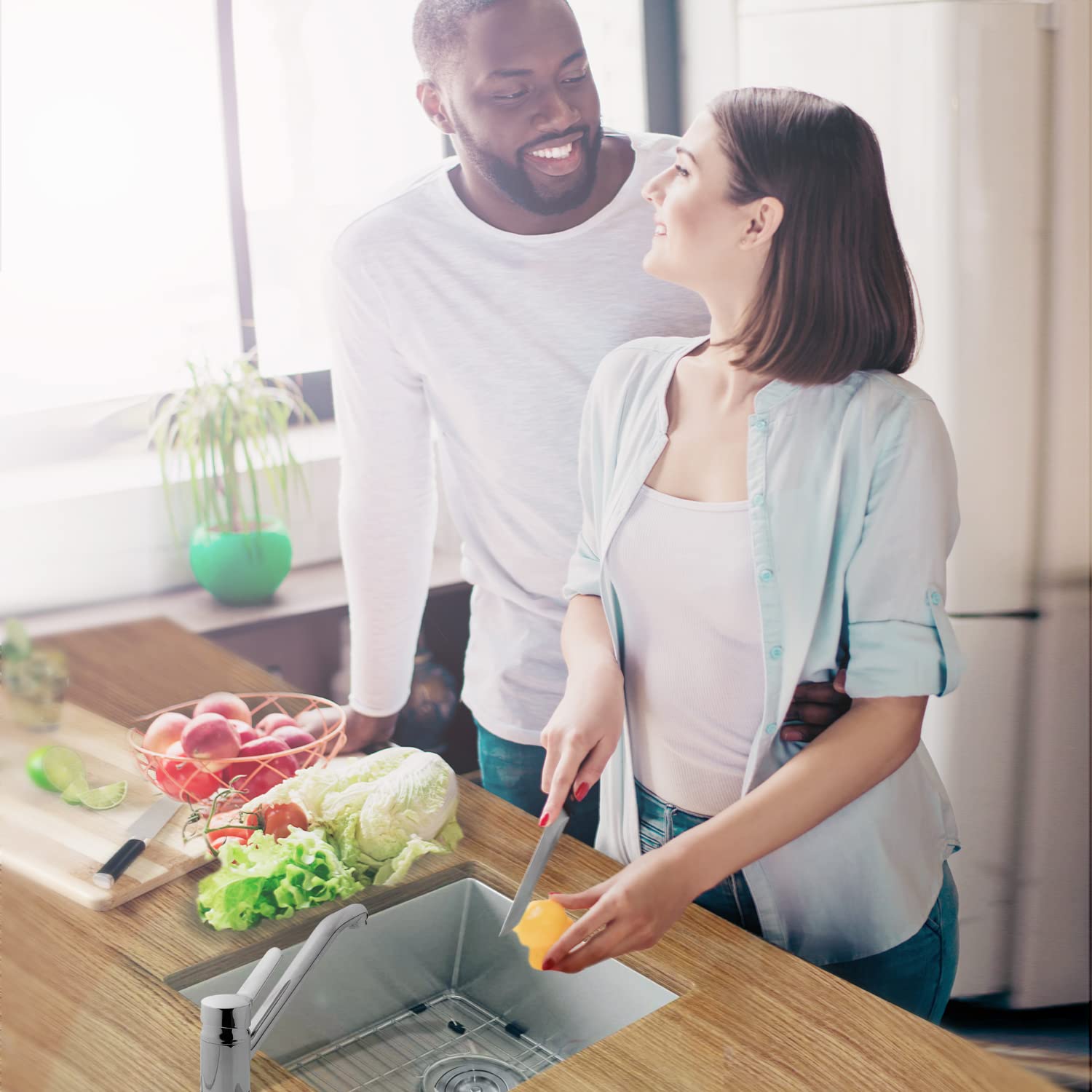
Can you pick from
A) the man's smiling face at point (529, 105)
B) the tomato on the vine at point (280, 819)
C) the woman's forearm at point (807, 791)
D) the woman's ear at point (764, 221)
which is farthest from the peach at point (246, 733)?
the woman's ear at point (764, 221)

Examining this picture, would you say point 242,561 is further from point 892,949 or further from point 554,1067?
point 892,949

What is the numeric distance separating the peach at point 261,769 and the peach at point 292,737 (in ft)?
0.04

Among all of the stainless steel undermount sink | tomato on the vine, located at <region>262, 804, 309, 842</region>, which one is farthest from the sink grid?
tomato on the vine, located at <region>262, 804, 309, 842</region>

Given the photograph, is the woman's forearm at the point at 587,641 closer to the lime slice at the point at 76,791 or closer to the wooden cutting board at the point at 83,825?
the wooden cutting board at the point at 83,825

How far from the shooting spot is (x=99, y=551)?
1.36 m

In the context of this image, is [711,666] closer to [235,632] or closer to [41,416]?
[235,632]

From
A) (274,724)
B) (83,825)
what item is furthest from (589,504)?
(83,825)

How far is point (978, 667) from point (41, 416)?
1.03 metres

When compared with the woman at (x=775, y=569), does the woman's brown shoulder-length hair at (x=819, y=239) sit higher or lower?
higher

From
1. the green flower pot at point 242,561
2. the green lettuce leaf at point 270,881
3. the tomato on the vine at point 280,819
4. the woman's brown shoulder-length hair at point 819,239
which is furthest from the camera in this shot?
the green flower pot at point 242,561

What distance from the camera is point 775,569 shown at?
110cm

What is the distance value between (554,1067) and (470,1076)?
0.73 ft

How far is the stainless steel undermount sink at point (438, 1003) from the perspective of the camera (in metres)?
1.17

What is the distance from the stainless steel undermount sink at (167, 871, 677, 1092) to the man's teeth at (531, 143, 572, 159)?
2.47 feet
